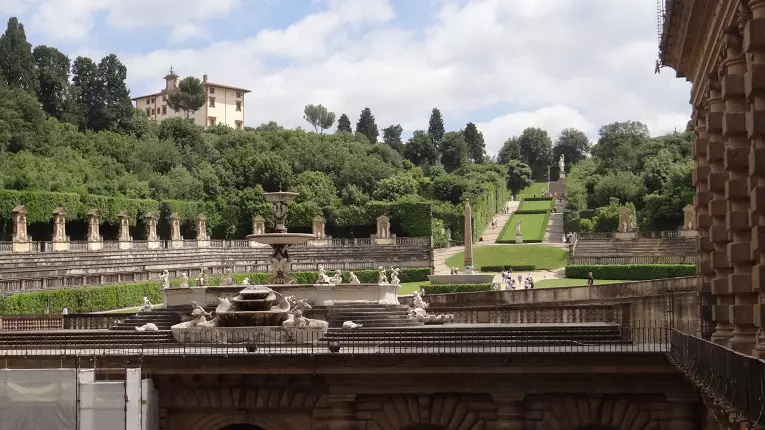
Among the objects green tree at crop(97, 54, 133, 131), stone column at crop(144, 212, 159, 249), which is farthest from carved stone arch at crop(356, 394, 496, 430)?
green tree at crop(97, 54, 133, 131)

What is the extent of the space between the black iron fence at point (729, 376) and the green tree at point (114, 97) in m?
89.6

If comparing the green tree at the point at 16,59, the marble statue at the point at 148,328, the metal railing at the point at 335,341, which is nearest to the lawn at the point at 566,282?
the metal railing at the point at 335,341

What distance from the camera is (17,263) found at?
177ft

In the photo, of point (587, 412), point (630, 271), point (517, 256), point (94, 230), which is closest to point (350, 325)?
point (587, 412)

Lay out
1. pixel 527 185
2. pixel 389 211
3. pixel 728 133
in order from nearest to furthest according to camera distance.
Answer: pixel 728 133 < pixel 389 211 < pixel 527 185

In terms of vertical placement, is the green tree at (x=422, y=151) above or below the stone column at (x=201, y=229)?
above

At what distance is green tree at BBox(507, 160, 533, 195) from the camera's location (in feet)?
445

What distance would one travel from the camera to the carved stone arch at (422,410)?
25594 mm

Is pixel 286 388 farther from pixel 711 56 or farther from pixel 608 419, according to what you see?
pixel 711 56

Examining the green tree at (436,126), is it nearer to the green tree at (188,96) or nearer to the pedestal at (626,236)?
the green tree at (188,96)

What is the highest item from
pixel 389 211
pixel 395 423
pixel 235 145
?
pixel 235 145

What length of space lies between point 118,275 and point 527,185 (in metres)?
90.6

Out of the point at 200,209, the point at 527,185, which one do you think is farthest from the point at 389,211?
the point at 527,185

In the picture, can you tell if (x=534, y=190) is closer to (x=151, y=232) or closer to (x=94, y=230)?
(x=151, y=232)
